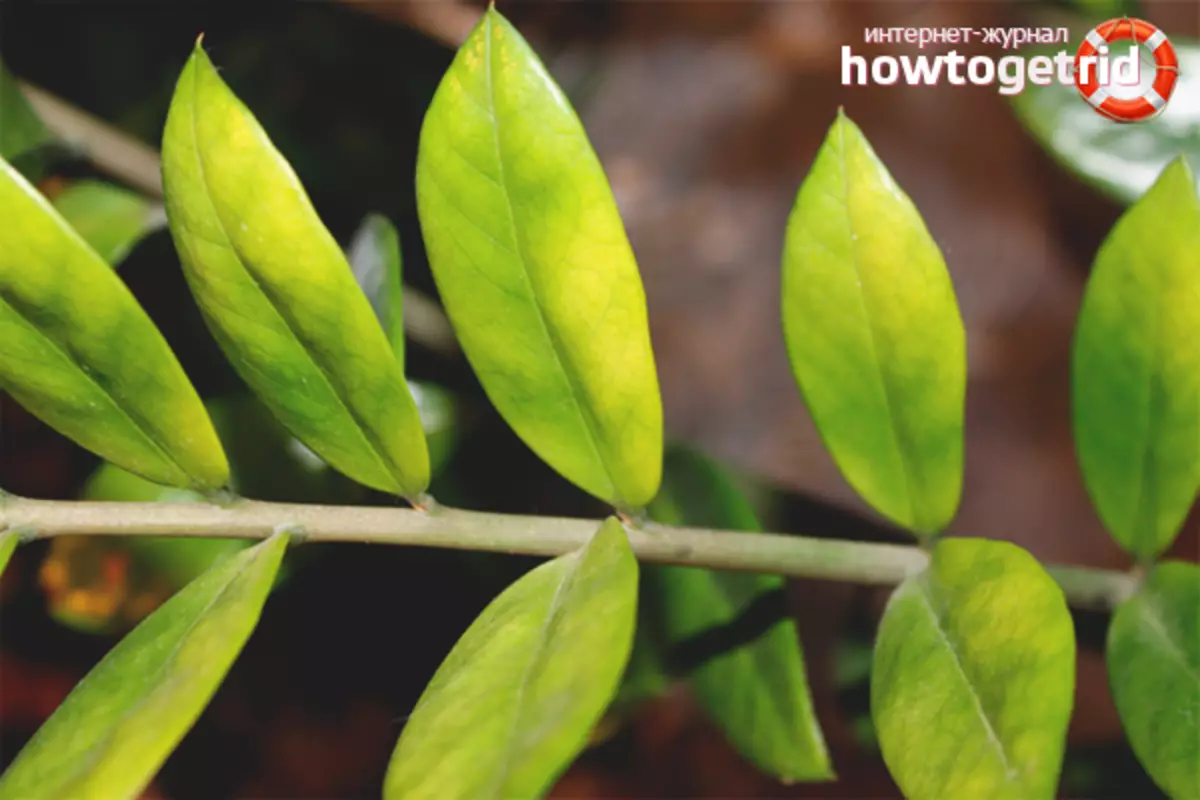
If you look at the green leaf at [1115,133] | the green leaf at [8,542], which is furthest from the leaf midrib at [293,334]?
the green leaf at [1115,133]

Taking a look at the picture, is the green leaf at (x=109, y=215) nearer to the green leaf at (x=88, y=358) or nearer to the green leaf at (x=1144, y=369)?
the green leaf at (x=88, y=358)

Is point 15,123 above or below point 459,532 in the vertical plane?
above

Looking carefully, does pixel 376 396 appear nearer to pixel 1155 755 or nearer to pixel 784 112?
pixel 1155 755

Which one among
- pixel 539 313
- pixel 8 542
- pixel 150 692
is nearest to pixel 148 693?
pixel 150 692

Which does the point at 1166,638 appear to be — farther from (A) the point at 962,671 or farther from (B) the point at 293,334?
(B) the point at 293,334

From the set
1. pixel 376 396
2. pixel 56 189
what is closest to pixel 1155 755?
pixel 376 396

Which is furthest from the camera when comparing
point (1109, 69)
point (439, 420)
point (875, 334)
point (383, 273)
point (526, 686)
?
point (439, 420)
